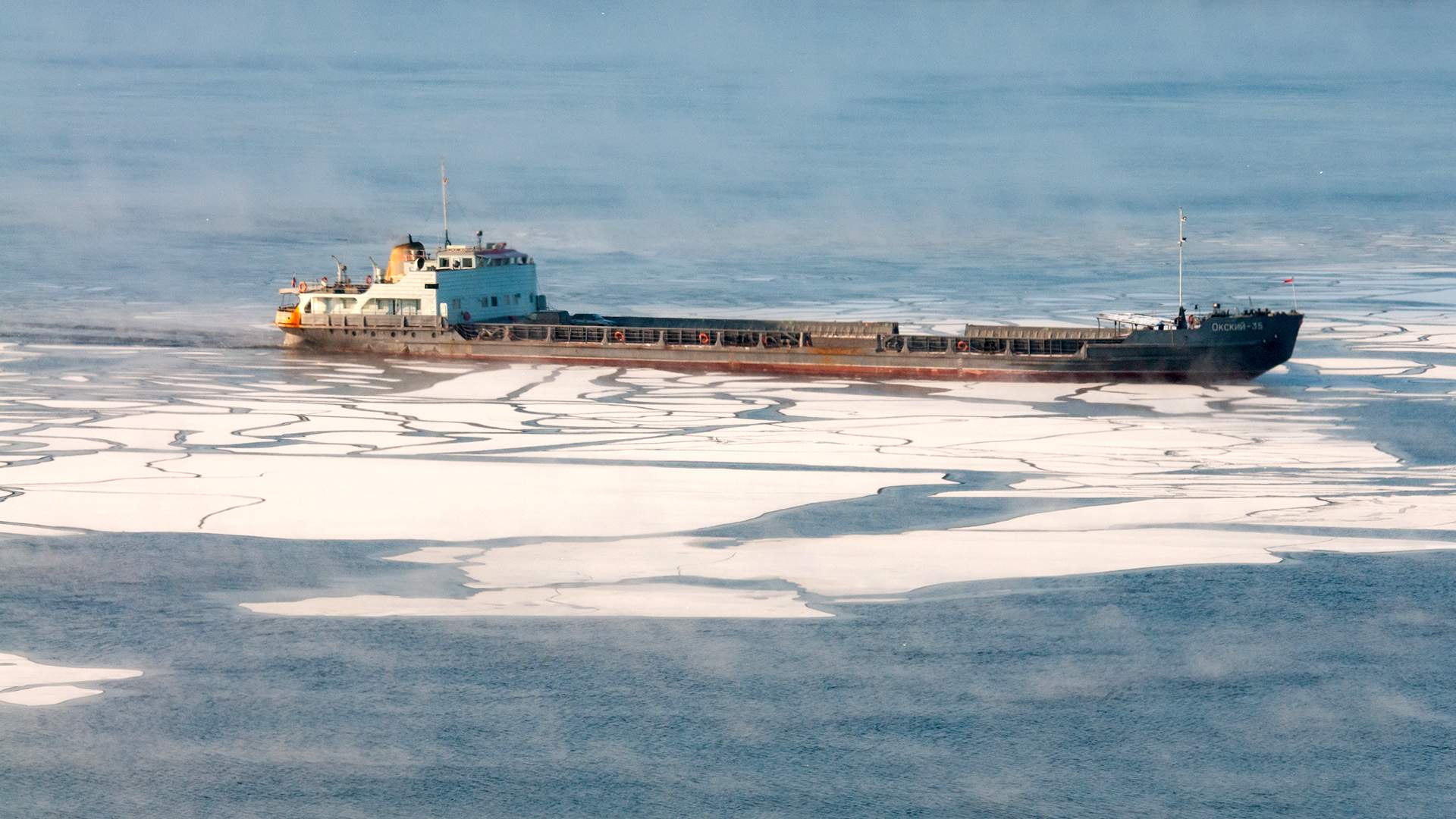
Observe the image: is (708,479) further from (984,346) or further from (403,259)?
(403,259)

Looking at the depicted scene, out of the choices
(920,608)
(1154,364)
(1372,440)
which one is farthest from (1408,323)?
(920,608)

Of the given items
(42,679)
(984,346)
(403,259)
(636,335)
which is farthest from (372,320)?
(42,679)

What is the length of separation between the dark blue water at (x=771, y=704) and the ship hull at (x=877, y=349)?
60.2ft

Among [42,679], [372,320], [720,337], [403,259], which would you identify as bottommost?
[42,679]

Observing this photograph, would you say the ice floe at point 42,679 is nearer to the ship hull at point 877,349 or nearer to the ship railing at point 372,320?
the ship hull at point 877,349

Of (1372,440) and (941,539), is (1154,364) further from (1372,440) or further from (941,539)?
(941,539)

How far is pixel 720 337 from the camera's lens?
43.0 meters

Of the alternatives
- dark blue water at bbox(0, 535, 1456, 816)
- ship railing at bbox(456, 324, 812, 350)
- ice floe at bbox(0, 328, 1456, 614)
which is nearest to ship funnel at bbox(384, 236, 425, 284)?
ship railing at bbox(456, 324, 812, 350)

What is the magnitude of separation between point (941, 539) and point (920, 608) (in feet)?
10.5

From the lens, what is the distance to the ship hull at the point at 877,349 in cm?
3947

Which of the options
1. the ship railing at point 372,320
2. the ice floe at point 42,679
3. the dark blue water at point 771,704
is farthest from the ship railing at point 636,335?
the ice floe at point 42,679

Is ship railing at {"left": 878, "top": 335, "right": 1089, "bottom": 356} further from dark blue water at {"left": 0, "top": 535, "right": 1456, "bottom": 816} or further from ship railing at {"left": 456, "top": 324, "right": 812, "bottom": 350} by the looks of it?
dark blue water at {"left": 0, "top": 535, "right": 1456, "bottom": 816}

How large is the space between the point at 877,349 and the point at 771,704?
82.9 feet

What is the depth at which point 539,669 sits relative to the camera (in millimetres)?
17906
